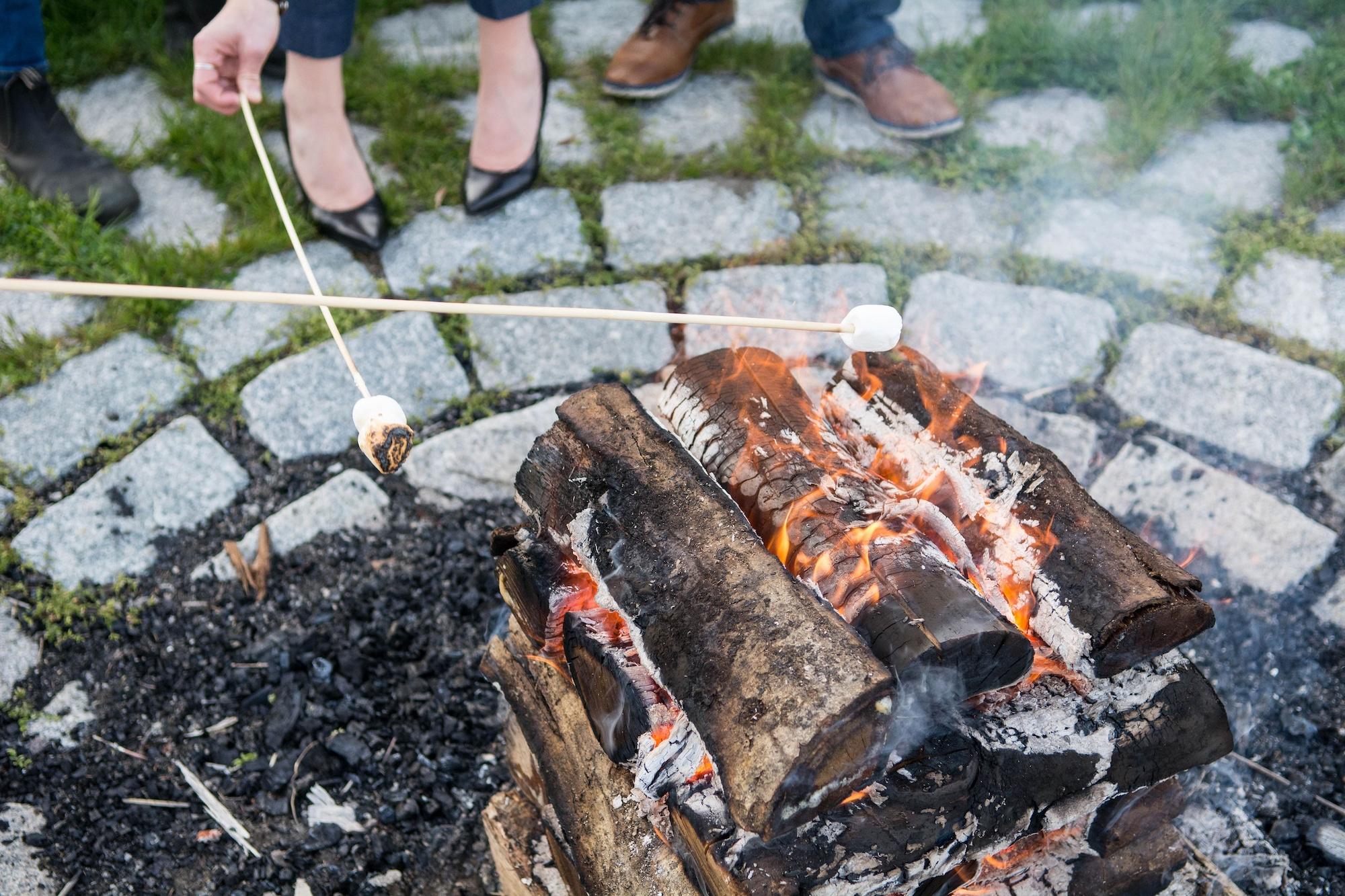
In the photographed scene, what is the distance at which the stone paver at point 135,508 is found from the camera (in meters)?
2.56

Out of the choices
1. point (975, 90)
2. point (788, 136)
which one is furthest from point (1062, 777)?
point (975, 90)

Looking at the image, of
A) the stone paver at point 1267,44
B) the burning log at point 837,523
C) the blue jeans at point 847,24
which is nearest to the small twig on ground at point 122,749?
the burning log at point 837,523

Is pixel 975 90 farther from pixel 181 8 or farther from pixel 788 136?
pixel 181 8

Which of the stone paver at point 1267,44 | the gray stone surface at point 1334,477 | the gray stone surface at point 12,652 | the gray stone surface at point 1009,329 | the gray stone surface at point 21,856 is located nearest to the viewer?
the gray stone surface at point 21,856

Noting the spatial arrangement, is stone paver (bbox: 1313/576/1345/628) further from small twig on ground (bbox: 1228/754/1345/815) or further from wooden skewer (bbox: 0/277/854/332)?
wooden skewer (bbox: 0/277/854/332)

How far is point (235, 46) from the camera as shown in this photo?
Result: 2576 millimetres

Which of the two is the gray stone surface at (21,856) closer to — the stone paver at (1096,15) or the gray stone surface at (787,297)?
the gray stone surface at (787,297)

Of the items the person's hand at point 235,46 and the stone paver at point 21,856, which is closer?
the stone paver at point 21,856

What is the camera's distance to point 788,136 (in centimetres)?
361

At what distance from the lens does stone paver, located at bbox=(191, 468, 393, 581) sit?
2586 mm

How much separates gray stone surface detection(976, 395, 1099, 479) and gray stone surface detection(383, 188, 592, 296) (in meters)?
1.33

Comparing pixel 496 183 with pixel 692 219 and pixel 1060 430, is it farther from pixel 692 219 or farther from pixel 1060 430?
pixel 1060 430

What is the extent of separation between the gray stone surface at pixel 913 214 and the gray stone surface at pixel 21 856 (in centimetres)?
257

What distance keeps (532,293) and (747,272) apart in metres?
0.65
